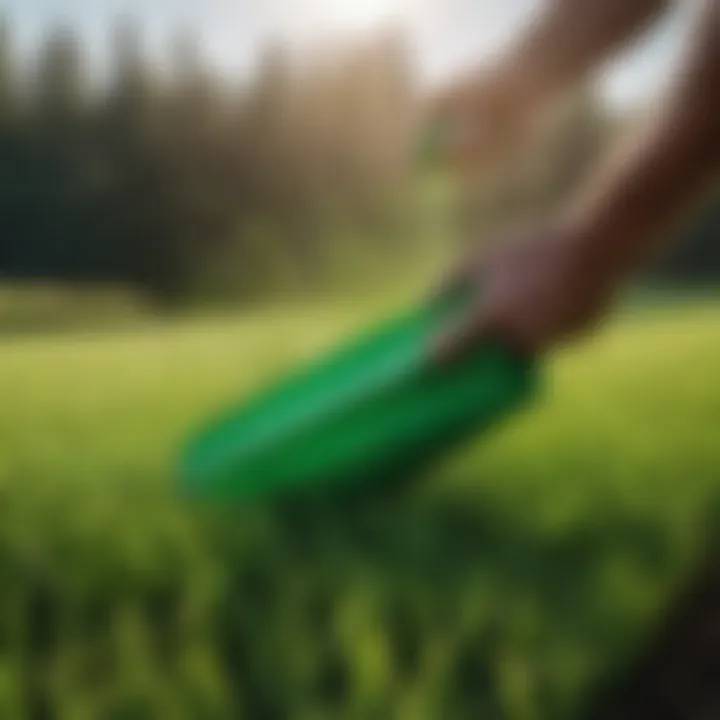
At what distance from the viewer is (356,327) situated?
2.22 ft

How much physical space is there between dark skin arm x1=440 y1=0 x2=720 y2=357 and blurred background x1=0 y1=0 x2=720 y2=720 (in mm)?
15

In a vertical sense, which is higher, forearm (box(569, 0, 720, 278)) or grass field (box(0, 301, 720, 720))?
forearm (box(569, 0, 720, 278))

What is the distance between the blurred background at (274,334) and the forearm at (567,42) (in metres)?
0.01

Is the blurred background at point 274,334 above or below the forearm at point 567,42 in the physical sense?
below

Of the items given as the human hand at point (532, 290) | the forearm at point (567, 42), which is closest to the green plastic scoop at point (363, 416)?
the human hand at point (532, 290)

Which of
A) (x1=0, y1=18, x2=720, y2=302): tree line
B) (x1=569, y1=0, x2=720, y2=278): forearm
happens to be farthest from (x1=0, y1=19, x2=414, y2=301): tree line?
(x1=569, y1=0, x2=720, y2=278): forearm

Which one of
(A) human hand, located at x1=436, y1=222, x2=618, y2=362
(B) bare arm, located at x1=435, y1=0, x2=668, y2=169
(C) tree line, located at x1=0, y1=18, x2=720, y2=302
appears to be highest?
(B) bare arm, located at x1=435, y1=0, x2=668, y2=169

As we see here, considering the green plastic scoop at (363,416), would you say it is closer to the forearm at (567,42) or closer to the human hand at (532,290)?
the human hand at (532,290)

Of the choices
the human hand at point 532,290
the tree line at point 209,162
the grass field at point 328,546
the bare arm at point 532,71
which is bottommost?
the grass field at point 328,546

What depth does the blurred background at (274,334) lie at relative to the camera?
626mm

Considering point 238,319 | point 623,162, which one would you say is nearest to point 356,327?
point 238,319

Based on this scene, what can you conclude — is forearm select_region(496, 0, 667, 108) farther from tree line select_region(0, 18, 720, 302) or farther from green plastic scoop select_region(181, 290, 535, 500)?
green plastic scoop select_region(181, 290, 535, 500)

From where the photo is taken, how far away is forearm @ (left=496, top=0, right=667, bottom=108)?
2.11 ft

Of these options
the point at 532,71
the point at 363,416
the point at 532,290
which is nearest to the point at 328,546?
the point at 363,416
